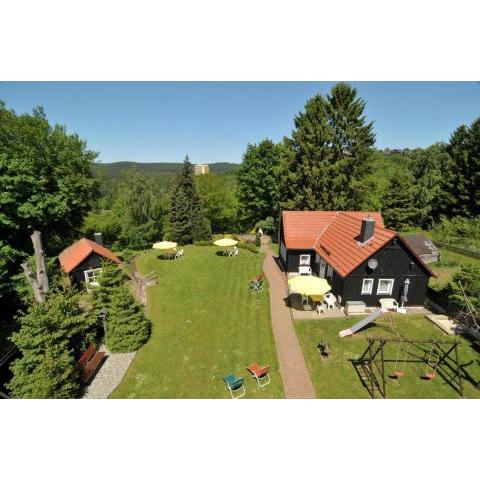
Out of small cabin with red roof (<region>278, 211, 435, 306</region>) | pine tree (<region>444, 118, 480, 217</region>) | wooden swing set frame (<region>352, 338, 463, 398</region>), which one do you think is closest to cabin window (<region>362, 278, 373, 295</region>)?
small cabin with red roof (<region>278, 211, 435, 306</region>)

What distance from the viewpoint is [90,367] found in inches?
475

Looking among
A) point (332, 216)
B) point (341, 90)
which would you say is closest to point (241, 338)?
point (332, 216)

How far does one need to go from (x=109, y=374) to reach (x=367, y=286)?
1548 centimetres

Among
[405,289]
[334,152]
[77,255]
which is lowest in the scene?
[405,289]

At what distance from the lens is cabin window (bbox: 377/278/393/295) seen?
17406 mm

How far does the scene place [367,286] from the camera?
1748 centimetres

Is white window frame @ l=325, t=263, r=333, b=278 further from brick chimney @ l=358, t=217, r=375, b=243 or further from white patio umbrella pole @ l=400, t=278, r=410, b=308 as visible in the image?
white patio umbrella pole @ l=400, t=278, r=410, b=308

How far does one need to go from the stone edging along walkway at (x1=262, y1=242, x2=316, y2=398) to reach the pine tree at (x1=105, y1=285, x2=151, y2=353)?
288 inches

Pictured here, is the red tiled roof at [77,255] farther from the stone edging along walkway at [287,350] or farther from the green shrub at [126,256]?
the stone edging along walkway at [287,350]

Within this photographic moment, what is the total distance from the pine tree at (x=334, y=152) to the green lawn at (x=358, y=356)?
1992cm

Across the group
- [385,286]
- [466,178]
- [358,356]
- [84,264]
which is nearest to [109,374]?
[358,356]

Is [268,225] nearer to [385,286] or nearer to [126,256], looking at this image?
[126,256]

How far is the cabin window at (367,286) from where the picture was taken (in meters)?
17.4

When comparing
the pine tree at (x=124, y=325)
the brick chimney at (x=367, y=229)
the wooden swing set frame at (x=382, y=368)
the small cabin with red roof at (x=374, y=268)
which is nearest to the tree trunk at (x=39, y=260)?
the pine tree at (x=124, y=325)
